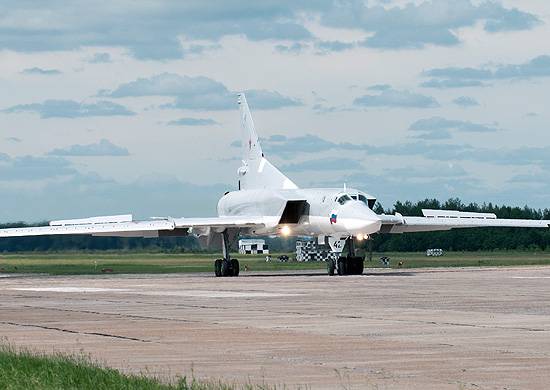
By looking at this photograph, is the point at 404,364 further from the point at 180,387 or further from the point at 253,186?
the point at 253,186

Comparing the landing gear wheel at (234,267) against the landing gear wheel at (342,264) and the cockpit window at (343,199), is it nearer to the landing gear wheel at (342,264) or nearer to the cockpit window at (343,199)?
the landing gear wheel at (342,264)

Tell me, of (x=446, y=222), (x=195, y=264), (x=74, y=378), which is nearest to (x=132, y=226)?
(x=446, y=222)

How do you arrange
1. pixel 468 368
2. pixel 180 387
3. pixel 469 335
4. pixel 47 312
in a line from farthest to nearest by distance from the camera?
1. pixel 47 312
2. pixel 469 335
3. pixel 468 368
4. pixel 180 387

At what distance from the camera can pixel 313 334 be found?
18.8 m

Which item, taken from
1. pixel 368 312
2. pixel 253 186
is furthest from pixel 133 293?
pixel 253 186

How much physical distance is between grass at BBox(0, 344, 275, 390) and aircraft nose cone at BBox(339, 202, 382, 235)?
35235mm

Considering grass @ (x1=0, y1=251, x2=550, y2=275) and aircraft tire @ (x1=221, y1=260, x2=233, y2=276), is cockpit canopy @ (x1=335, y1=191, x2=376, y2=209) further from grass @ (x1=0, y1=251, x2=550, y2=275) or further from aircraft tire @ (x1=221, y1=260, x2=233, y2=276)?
grass @ (x1=0, y1=251, x2=550, y2=275)

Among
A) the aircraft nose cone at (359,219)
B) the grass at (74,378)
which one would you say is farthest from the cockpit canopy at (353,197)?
the grass at (74,378)

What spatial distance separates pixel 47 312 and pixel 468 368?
1343cm

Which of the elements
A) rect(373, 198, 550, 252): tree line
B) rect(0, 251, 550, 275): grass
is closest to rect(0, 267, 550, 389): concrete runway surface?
rect(0, 251, 550, 275): grass

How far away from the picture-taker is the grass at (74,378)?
39.9 ft

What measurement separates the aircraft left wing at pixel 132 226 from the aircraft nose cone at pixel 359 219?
5.49 metres

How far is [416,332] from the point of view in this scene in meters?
18.8

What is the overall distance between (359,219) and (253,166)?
12.0 m
